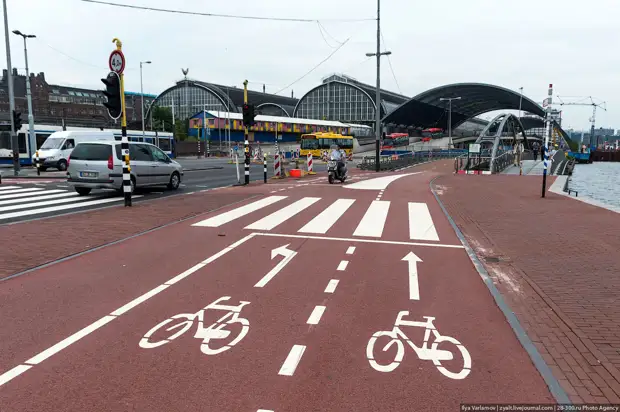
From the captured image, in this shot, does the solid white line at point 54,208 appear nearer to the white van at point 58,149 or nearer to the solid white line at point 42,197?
the solid white line at point 42,197

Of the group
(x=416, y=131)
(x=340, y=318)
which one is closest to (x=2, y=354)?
(x=340, y=318)

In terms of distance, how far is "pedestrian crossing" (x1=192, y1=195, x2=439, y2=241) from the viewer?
30.2ft

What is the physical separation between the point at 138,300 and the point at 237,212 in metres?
6.31

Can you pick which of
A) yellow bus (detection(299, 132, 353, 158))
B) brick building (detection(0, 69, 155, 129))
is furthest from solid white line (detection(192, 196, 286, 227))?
brick building (detection(0, 69, 155, 129))

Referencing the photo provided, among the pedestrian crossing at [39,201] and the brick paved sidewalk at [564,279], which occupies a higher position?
the pedestrian crossing at [39,201]

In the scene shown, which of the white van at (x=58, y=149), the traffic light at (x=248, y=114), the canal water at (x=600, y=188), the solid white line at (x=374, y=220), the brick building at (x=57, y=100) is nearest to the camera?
the solid white line at (x=374, y=220)

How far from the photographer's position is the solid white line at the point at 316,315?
4488mm

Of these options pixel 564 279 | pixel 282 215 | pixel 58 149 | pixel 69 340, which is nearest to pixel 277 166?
pixel 282 215

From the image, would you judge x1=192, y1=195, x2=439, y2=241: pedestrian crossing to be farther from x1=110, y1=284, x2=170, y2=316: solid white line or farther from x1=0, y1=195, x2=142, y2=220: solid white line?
x1=0, y1=195, x2=142, y2=220: solid white line

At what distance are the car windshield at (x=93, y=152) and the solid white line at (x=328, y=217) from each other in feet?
23.9

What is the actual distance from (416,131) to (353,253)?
384 feet

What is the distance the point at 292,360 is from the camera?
368 centimetres

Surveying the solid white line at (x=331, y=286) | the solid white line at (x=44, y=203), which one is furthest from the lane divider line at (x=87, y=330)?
the solid white line at (x=44, y=203)

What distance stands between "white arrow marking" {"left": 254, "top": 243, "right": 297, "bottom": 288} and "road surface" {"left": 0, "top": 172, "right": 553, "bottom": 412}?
3 cm
